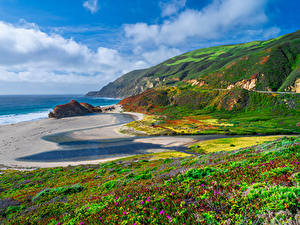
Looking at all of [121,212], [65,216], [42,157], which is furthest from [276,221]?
[42,157]

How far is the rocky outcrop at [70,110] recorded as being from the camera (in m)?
107

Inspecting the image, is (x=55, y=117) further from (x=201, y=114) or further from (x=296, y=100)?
(x=296, y=100)

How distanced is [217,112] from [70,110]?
375ft

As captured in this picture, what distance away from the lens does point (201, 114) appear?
103m

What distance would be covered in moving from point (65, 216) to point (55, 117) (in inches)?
4630

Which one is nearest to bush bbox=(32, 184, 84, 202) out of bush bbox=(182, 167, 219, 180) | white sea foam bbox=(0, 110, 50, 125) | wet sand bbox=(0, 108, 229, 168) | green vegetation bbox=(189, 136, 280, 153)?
bush bbox=(182, 167, 219, 180)

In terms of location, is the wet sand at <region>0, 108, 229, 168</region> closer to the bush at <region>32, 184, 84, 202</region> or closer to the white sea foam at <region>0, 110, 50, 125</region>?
the bush at <region>32, 184, 84, 202</region>

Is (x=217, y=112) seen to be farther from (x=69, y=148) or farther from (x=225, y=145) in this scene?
(x=69, y=148)

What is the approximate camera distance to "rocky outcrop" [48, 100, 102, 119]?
351ft

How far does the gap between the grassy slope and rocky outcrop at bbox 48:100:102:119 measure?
35.2 m

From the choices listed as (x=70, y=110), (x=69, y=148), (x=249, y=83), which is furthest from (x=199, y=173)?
(x=249, y=83)

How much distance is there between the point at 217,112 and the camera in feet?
339

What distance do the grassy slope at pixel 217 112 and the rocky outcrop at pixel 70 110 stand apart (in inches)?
1385

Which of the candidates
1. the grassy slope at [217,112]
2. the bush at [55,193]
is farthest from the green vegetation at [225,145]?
the bush at [55,193]
